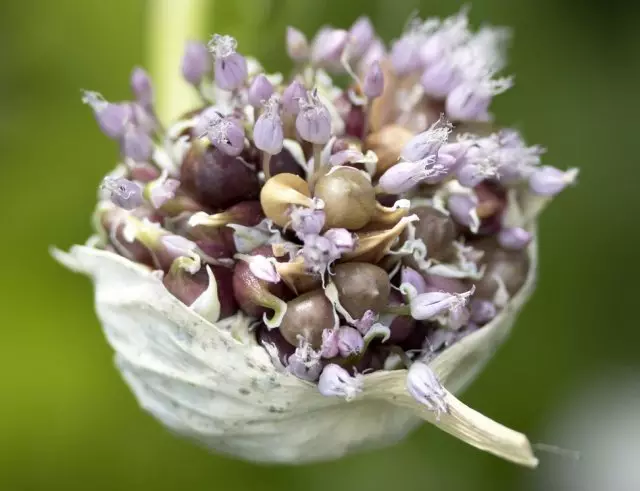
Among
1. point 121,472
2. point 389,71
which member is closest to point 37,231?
point 121,472

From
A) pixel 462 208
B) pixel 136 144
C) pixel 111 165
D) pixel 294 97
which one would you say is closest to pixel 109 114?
pixel 136 144

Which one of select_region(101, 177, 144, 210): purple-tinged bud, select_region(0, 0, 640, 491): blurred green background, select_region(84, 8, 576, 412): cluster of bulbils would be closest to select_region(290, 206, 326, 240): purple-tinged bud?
select_region(84, 8, 576, 412): cluster of bulbils

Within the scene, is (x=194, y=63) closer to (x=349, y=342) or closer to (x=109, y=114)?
(x=109, y=114)

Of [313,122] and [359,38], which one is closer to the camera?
[313,122]

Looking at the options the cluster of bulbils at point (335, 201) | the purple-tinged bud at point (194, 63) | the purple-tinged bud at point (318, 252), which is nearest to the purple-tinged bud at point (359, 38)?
the cluster of bulbils at point (335, 201)

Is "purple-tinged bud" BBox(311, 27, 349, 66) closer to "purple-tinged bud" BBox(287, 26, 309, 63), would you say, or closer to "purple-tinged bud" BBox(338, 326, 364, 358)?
"purple-tinged bud" BBox(287, 26, 309, 63)

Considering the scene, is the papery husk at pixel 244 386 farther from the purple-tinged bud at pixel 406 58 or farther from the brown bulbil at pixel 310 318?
the purple-tinged bud at pixel 406 58
